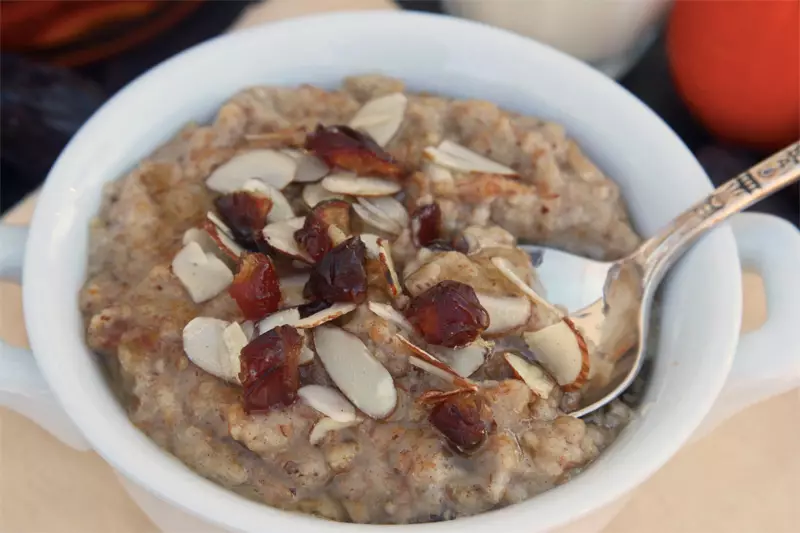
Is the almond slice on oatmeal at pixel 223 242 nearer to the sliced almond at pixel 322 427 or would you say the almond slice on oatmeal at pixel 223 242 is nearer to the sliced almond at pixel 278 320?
the sliced almond at pixel 278 320

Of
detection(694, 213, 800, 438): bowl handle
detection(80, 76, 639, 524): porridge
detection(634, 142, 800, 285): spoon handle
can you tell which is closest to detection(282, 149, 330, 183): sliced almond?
detection(80, 76, 639, 524): porridge

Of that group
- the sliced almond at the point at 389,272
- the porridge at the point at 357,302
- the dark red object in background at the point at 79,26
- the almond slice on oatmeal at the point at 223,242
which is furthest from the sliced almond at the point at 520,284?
the dark red object in background at the point at 79,26

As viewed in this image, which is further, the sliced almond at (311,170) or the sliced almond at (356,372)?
the sliced almond at (311,170)

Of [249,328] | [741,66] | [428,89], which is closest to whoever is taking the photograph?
[249,328]

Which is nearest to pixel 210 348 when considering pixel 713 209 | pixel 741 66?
pixel 713 209

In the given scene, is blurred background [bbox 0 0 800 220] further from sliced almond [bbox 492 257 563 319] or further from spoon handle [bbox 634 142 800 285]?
sliced almond [bbox 492 257 563 319]

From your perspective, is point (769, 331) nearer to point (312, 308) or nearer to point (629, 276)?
point (629, 276)

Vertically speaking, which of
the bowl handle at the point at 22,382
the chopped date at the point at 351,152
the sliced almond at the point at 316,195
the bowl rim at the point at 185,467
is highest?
the chopped date at the point at 351,152
